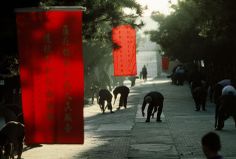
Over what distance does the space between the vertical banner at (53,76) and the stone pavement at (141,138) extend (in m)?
3.52

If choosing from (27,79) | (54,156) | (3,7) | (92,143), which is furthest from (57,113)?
(92,143)

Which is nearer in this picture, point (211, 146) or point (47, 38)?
point (211, 146)

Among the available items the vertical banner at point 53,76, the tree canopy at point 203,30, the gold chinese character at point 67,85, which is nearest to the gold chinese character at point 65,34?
the vertical banner at point 53,76

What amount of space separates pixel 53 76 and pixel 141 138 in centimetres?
764

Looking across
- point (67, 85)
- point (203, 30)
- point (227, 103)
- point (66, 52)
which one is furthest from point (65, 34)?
point (203, 30)

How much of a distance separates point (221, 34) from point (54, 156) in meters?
15.8

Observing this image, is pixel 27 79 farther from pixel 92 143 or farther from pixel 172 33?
pixel 172 33

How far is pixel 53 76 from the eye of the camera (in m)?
12.2

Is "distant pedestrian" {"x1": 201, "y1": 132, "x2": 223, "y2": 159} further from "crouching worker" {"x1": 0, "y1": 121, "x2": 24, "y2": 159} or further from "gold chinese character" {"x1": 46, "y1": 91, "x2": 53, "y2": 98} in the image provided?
"crouching worker" {"x1": 0, "y1": 121, "x2": 24, "y2": 159}

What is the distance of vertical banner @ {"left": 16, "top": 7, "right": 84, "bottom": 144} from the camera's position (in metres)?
12.1

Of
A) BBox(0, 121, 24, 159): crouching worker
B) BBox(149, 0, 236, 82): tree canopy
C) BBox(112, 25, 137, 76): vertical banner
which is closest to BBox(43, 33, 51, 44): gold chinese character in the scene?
BBox(0, 121, 24, 159): crouching worker

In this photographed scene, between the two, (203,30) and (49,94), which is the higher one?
(203,30)

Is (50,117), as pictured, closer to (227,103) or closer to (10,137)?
(10,137)

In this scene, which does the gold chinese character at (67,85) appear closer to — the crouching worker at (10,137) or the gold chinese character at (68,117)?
the gold chinese character at (68,117)
